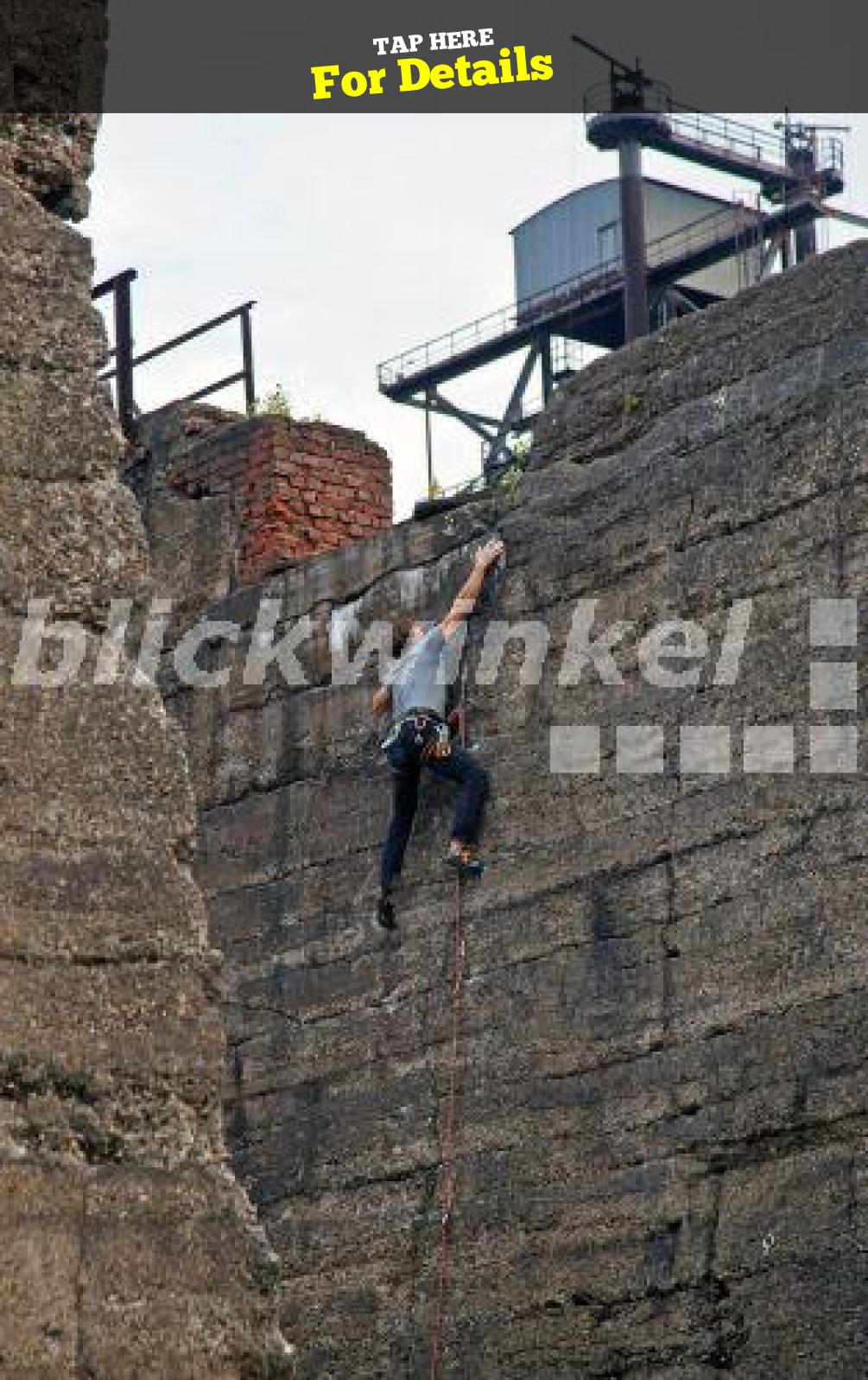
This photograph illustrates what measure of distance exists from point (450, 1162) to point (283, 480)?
11.3 ft

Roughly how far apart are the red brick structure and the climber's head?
109cm

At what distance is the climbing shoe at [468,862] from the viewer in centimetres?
1219

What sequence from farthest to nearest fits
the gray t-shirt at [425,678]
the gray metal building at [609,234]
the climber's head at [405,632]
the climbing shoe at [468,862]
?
1. the gray metal building at [609,234]
2. the climber's head at [405,632]
3. the gray t-shirt at [425,678]
4. the climbing shoe at [468,862]

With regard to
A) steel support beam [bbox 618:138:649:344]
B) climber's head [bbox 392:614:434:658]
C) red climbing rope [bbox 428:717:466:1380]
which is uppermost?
steel support beam [bbox 618:138:649:344]

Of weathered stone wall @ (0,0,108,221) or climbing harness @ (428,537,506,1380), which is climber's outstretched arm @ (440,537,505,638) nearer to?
climbing harness @ (428,537,506,1380)

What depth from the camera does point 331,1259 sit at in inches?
484

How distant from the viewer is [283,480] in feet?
47.1

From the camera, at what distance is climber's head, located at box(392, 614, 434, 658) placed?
504 inches
